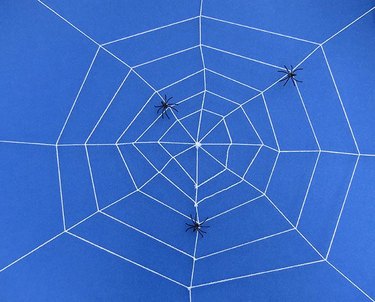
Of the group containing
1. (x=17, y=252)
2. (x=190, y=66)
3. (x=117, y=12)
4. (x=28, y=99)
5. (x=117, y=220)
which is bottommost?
(x=17, y=252)

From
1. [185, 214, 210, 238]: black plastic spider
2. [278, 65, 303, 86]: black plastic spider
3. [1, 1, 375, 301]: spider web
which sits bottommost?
[185, 214, 210, 238]: black plastic spider

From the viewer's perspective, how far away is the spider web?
185 cm

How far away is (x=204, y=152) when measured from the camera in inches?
73.9

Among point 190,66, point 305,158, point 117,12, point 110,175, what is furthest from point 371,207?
point 117,12

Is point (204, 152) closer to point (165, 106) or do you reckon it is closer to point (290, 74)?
point (165, 106)

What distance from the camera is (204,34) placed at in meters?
1.86

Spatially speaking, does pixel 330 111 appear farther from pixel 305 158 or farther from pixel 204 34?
pixel 204 34

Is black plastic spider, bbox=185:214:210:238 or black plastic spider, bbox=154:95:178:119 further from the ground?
black plastic spider, bbox=154:95:178:119

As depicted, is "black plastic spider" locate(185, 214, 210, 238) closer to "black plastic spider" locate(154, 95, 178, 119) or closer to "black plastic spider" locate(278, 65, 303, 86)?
"black plastic spider" locate(154, 95, 178, 119)

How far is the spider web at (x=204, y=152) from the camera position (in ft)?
6.07

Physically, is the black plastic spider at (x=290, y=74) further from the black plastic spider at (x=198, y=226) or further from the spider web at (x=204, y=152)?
the black plastic spider at (x=198, y=226)

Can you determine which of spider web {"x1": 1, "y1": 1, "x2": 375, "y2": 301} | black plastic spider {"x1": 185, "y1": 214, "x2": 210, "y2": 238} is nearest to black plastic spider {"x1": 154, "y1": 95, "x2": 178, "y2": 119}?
spider web {"x1": 1, "y1": 1, "x2": 375, "y2": 301}

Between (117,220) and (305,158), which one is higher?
(305,158)

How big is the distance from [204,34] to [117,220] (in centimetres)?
83
